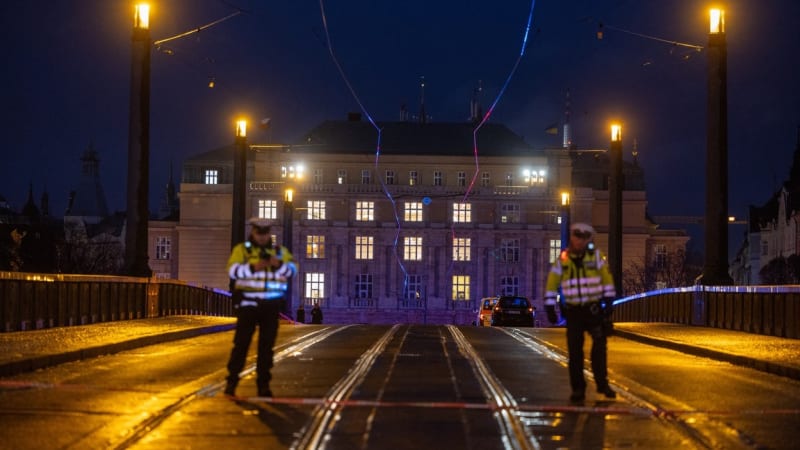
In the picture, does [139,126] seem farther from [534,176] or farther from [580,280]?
[534,176]

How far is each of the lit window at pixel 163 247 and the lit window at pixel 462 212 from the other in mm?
26063

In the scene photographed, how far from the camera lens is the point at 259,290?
13.4 metres

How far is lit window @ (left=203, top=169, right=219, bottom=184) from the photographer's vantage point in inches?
4766

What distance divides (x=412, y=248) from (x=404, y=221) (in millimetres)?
2464

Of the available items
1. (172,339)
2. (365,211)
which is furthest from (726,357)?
(365,211)

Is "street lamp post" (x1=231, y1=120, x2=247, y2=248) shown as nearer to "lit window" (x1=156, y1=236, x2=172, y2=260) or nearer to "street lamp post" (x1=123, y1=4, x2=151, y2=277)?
"street lamp post" (x1=123, y1=4, x2=151, y2=277)

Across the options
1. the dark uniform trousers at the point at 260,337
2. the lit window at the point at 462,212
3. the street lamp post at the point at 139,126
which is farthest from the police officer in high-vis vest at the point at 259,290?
the lit window at the point at 462,212

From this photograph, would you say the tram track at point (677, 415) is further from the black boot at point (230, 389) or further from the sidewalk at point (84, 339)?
the sidewalk at point (84, 339)

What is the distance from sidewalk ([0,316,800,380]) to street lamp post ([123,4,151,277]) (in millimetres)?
2443

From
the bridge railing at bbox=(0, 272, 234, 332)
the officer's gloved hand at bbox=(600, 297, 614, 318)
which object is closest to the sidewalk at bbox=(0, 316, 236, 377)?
the bridge railing at bbox=(0, 272, 234, 332)

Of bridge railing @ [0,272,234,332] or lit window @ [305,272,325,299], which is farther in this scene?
lit window @ [305,272,325,299]

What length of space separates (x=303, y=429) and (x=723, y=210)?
19545 millimetres

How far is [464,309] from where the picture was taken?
109 m

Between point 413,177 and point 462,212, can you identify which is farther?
point 413,177
